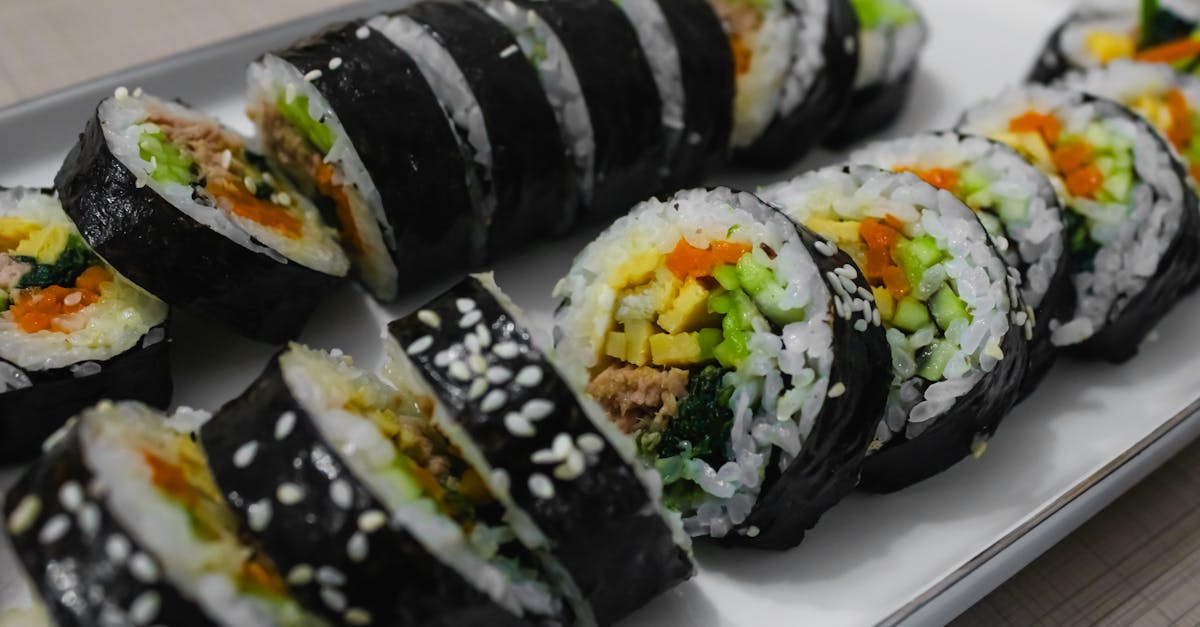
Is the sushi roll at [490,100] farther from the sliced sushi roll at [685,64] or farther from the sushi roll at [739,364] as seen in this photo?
the sushi roll at [739,364]

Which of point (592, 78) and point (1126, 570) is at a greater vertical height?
point (592, 78)

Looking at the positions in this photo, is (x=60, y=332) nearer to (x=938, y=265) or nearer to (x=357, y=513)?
(x=357, y=513)

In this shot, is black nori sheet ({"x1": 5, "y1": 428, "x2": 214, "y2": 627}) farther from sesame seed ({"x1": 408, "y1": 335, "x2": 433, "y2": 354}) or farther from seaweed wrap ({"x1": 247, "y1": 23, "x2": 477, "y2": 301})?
seaweed wrap ({"x1": 247, "y1": 23, "x2": 477, "y2": 301})

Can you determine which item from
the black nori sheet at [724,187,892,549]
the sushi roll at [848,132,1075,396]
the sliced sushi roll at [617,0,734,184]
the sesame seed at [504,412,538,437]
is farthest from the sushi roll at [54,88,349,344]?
the sushi roll at [848,132,1075,396]

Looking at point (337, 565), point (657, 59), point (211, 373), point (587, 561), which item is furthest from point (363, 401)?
point (657, 59)

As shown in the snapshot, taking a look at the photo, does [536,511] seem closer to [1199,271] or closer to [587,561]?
[587,561]

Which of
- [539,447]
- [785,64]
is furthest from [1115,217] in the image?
[539,447]
